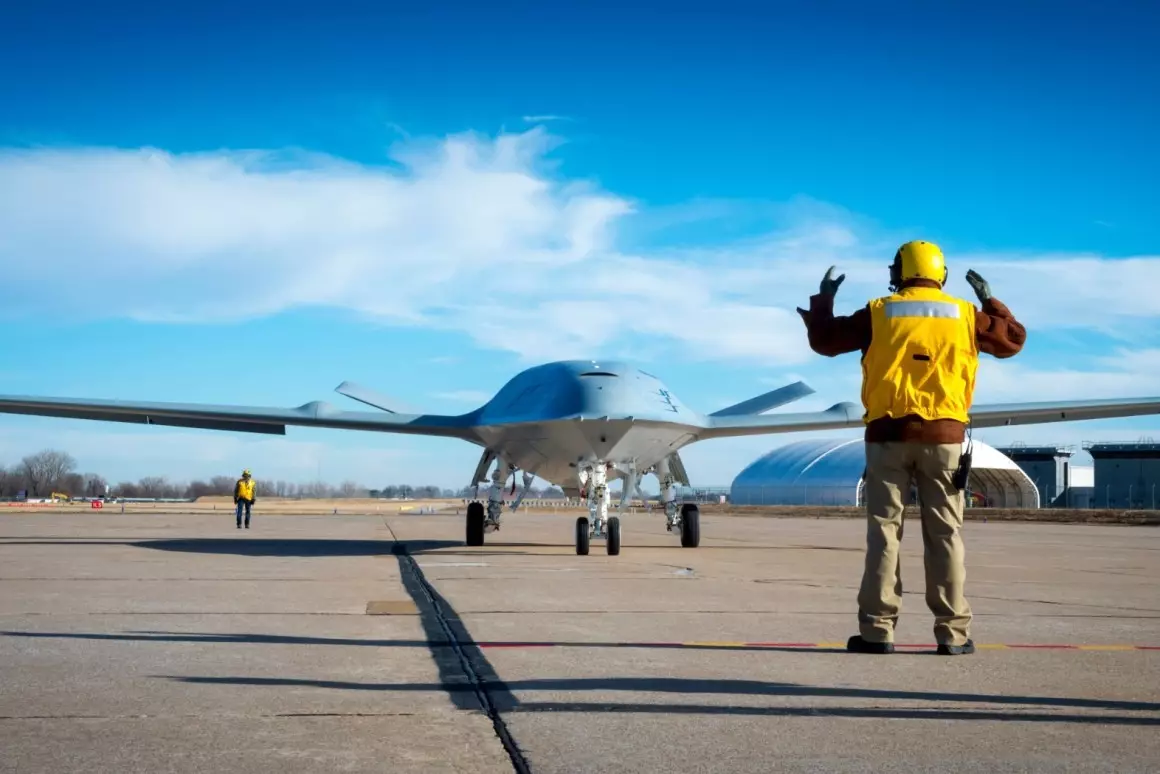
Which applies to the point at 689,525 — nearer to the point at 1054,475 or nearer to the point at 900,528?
the point at 900,528

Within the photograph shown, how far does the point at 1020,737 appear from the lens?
404cm

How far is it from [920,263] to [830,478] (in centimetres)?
7373

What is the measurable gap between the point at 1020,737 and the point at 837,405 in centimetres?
1841

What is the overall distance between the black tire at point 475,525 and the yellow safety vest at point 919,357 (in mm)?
12888

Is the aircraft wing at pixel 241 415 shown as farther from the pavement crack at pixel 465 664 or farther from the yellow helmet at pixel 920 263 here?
the yellow helmet at pixel 920 263

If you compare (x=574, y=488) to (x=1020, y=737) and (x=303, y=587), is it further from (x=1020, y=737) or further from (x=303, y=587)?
(x=1020, y=737)

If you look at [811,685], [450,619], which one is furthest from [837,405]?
[811,685]

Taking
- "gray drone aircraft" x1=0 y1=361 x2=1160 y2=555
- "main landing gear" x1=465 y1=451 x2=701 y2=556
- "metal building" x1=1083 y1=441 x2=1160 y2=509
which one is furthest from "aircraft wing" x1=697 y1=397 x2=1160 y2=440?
"metal building" x1=1083 y1=441 x2=1160 y2=509

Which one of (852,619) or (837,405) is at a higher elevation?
(837,405)

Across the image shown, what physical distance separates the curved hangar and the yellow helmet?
7008 centimetres

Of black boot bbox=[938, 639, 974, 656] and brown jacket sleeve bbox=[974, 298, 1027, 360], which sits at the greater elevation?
brown jacket sleeve bbox=[974, 298, 1027, 360]

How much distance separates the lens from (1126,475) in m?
87.8

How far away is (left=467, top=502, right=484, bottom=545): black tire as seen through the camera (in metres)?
18.9

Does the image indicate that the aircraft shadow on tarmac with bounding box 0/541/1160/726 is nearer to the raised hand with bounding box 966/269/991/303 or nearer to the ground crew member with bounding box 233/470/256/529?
the raised hand with bounding box 966/269/991/303
